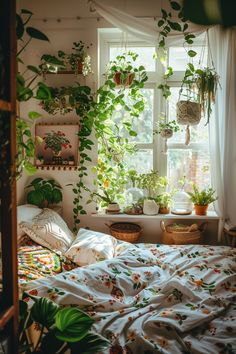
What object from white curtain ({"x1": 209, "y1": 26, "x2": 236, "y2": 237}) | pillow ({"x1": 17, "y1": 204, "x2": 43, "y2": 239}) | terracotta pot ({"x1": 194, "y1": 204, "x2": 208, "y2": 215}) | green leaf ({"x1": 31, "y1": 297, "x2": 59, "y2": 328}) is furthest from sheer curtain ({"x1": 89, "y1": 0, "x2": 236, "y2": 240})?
green leaf ({"x1": 31, "y1": 297, "x2": 59, "y2": 328})

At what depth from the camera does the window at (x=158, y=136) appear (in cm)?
310

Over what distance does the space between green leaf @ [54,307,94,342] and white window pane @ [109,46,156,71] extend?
103 inches

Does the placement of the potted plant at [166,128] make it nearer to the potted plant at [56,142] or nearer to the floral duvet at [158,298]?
the potted plant at [56,142]

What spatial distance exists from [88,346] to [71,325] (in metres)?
0.08

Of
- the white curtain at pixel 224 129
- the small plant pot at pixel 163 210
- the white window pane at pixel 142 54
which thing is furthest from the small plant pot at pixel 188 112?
the small plant pot at pixel 163 210

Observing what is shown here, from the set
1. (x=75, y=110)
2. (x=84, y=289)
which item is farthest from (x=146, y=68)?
(x=84, y=289)

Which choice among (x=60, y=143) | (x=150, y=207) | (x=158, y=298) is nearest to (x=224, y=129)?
(x=150, y=207)

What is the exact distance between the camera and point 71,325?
1000 millimetres

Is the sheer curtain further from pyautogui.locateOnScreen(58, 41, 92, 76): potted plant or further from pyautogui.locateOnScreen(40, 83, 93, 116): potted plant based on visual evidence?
pyautogui.locateOnScreen(40, 83, 93, 116): potted plant

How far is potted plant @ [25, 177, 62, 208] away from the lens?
9.72 feet

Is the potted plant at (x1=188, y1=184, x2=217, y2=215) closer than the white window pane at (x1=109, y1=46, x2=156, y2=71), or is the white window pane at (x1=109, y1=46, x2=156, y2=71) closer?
the potted plant at (x1=188, y1=184, x2=217, y2=215)

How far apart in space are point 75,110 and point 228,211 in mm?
1718

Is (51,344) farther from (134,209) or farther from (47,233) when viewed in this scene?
(134,209)

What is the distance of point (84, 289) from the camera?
1.69m
